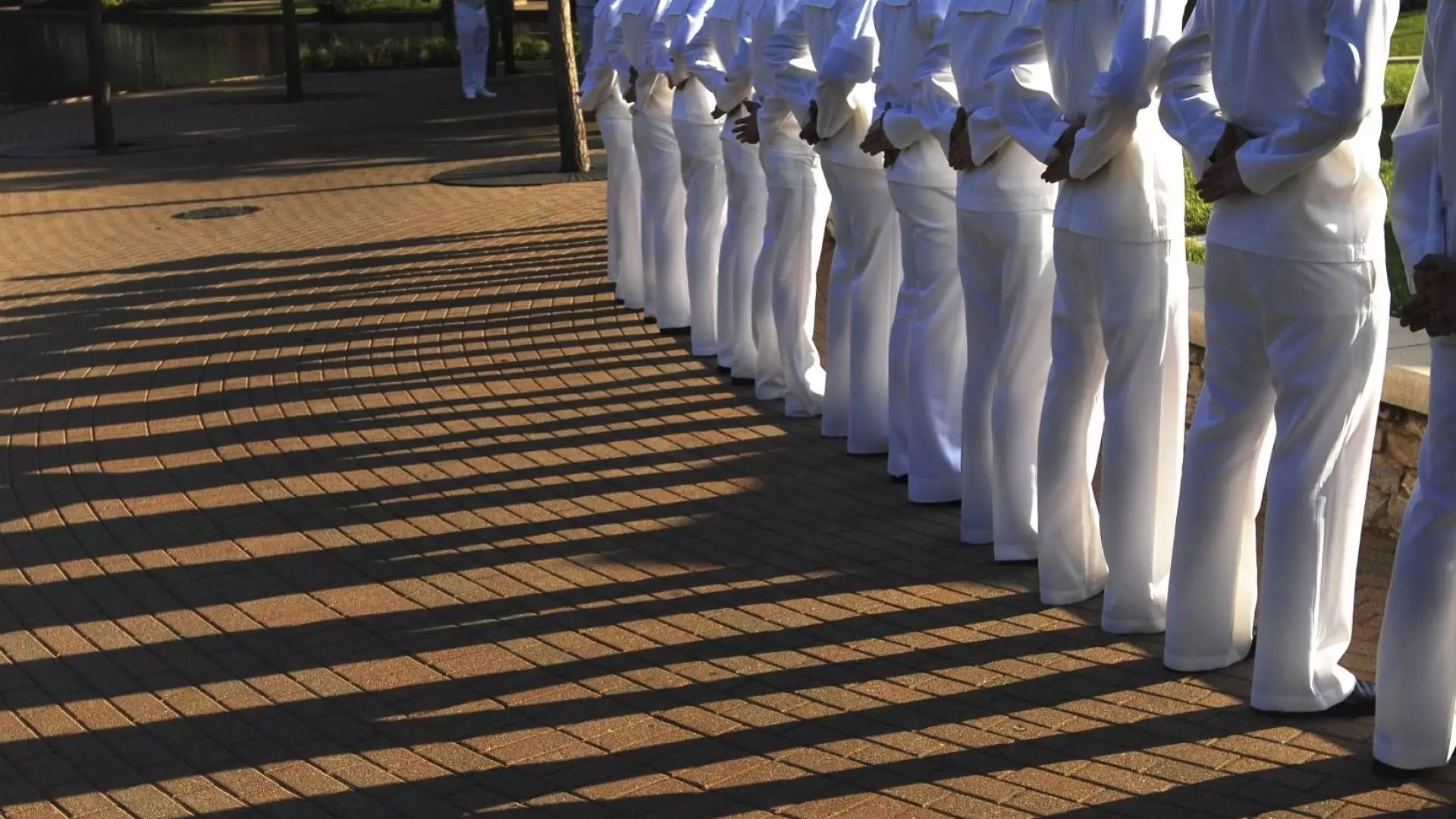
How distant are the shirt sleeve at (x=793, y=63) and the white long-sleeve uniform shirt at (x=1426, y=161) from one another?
14.0ft

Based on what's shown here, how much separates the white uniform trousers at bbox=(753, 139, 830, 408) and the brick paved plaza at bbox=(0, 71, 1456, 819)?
14.4 inches

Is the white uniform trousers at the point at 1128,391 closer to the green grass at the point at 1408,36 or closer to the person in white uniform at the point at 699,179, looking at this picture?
the person in white uniform at the point at 699,179

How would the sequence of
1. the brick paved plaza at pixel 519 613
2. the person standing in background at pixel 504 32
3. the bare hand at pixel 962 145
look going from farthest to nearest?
the person standing in background at pixel 504 32 → the bare hand at pixel 962 145 → the brick paved plaza at pixel 519 613

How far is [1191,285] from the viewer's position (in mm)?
8570

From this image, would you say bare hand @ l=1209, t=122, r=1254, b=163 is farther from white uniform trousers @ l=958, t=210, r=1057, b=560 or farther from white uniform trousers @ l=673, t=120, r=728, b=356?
white uniform trousers @ l=673, t=120, r=728, b=356

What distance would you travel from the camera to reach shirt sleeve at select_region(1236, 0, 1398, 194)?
197 inches

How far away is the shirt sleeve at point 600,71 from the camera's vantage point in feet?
41.1

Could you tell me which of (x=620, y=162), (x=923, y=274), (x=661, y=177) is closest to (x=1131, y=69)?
(x=923, y=274)

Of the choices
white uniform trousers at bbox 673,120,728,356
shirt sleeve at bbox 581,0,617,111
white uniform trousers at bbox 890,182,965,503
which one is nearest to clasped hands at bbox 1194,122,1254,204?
white uniform trousers at bbox 890,182,965,503

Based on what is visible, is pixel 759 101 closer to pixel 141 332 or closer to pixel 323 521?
pixel 323 521

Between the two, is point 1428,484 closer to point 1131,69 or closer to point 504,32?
point 1131,69

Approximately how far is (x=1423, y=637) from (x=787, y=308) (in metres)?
5.04

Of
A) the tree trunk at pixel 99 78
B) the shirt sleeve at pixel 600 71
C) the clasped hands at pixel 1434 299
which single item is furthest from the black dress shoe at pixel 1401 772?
the tree trunk at pixel 99 78

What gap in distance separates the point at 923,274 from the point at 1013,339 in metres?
0.95
